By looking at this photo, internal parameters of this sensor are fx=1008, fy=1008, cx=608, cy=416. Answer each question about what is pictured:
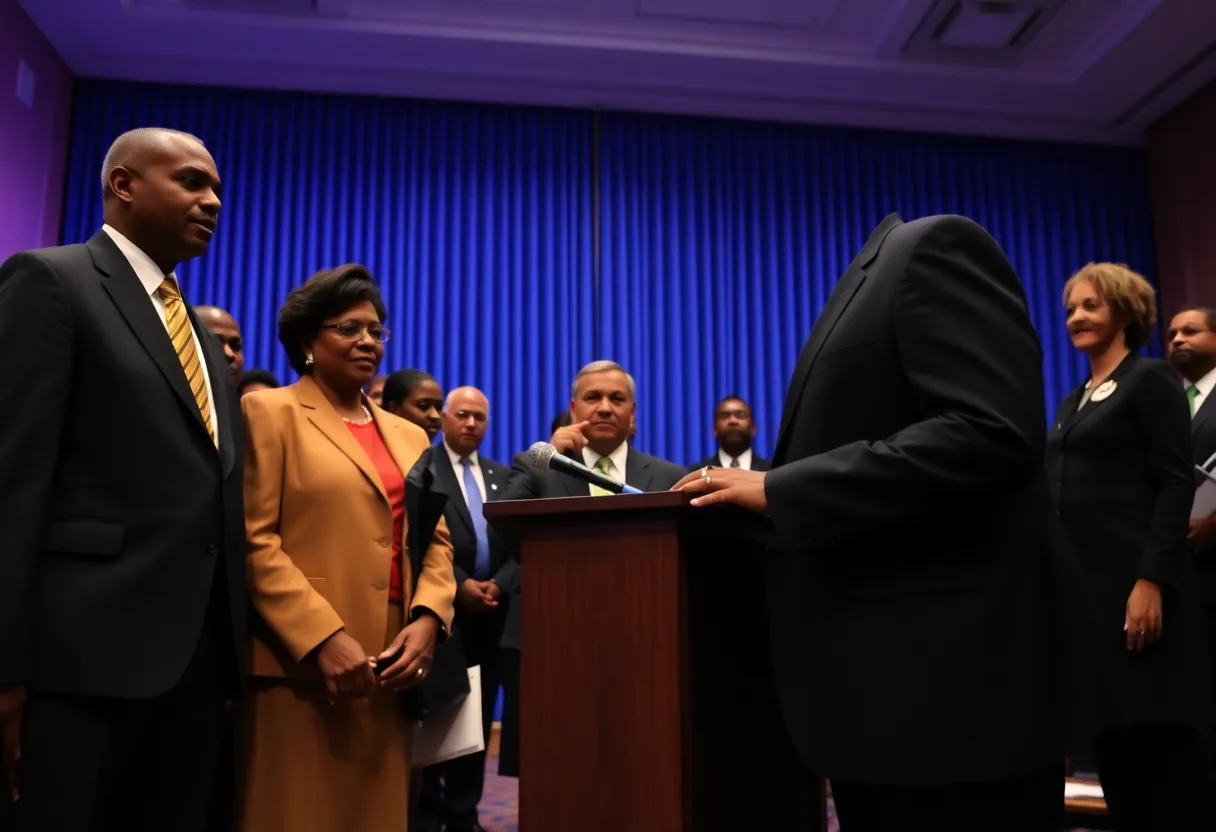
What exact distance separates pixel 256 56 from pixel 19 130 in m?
1.37

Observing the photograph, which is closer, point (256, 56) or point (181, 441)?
point (181, 441)

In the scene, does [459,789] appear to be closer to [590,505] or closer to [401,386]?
[401,386]

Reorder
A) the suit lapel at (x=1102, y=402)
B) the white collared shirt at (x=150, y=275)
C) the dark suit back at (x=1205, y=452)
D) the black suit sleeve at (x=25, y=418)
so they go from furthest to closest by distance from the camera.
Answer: the dark suit back at (x=1205, y=452), the suit lapel at (x=1102, y=402), the white collared shirt at (x=150, y=275), the black suit sleeve at (x=25, y=418)

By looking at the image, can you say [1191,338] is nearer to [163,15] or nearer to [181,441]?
[181,441]

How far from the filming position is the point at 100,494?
161cm

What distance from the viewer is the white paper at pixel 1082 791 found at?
342 cm

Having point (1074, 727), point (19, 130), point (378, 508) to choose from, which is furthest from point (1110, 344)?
point (19, 130)

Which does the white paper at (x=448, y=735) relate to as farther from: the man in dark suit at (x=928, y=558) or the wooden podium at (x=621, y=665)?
the man in dark suit at (x=928, y=558)

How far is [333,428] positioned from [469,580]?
1482 mm

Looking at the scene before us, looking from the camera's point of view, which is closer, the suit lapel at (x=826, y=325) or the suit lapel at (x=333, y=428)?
the suit lapel at (x=826, y=325)

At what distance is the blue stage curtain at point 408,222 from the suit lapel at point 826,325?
497cm

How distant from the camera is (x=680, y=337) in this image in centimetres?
659

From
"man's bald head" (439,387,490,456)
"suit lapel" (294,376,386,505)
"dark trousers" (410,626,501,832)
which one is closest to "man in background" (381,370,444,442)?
"man's bald head" (439,387,490,456)

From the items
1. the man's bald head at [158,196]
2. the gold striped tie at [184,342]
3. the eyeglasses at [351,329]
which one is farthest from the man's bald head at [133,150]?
the eyeglasses at [351,329]
